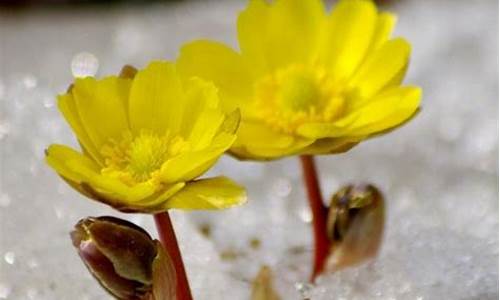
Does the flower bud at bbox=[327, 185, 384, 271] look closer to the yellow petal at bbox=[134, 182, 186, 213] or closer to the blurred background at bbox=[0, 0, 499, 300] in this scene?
the blurred background at bbox=[0, 0, 499, 300]

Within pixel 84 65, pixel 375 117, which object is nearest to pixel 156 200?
pixel 375 117

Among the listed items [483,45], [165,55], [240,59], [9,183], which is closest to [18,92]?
[9,183]

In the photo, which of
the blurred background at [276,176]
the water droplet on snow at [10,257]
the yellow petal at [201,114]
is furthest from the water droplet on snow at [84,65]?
the yellow petal at [201,114]

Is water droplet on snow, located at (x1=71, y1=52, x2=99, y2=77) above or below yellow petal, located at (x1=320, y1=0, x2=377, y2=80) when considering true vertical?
below

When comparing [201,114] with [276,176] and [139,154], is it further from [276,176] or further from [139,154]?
[276,176]

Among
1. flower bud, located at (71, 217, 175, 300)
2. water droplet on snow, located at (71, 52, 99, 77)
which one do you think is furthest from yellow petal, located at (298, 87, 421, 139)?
water droplet on snow, located at (71, 52, 99, 77)

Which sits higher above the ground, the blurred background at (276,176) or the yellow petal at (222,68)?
the yellow petal at (222,68)

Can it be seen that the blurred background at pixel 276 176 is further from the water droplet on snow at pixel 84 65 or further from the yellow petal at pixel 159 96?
the yellow petal at pixel 159 96
